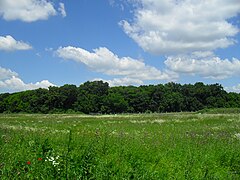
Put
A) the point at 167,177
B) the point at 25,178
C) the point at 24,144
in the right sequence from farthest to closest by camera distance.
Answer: the point at 24,144, the point at 167,177, the point at 25,178

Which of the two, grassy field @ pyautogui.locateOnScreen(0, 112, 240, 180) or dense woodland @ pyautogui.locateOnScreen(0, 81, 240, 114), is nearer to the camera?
grassy field @ pyautogui.locateOnScreen(0, 112, 240, 180)

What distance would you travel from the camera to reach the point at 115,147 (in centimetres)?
1231

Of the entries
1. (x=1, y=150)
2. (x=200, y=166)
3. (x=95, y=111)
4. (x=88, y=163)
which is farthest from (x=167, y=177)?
(x=95, y=111)

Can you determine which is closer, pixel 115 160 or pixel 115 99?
pixel 115 160

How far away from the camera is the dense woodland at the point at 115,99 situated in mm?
117812

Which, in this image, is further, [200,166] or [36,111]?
[36,111]

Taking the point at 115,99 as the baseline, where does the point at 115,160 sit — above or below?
below

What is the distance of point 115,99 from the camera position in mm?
118250

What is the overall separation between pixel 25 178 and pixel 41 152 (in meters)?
1.61

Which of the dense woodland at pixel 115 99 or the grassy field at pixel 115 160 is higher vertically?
the dense woodland at pixel 115 99

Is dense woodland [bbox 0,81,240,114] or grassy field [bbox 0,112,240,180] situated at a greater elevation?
dense woodland [bbox 0,81,240,114]

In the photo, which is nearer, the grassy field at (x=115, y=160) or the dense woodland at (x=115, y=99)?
the grassy field at (x=115, y=160)

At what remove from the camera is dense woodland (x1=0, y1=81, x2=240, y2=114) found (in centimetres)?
11781

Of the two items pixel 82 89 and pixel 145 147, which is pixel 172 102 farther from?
pixel 145 147
